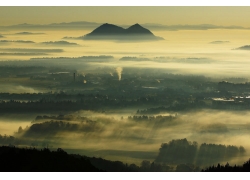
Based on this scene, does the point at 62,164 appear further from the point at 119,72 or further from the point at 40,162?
the point at 119,72

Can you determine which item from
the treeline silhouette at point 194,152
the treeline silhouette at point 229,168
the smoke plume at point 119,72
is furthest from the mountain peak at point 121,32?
the treeline silhouette at point 229,168

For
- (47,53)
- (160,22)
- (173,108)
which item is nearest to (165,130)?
(173,108)

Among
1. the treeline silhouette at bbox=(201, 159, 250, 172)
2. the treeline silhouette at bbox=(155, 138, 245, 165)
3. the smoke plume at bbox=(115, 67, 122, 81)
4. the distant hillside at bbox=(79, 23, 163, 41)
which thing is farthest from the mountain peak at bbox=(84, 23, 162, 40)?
the treeline silhouette at bbox=(201, 159, 250, 172)

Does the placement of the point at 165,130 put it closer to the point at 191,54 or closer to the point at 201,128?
the point at 201,128

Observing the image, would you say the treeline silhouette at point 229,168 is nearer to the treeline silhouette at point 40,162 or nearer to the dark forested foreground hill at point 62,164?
the dark forested foreground hill at point 62,164

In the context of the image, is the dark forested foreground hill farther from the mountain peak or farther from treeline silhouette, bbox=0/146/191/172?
the mountain peak

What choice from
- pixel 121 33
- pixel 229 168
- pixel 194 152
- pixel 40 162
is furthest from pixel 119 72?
pixel 229 168

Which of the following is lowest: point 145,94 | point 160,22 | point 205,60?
point 145,94
